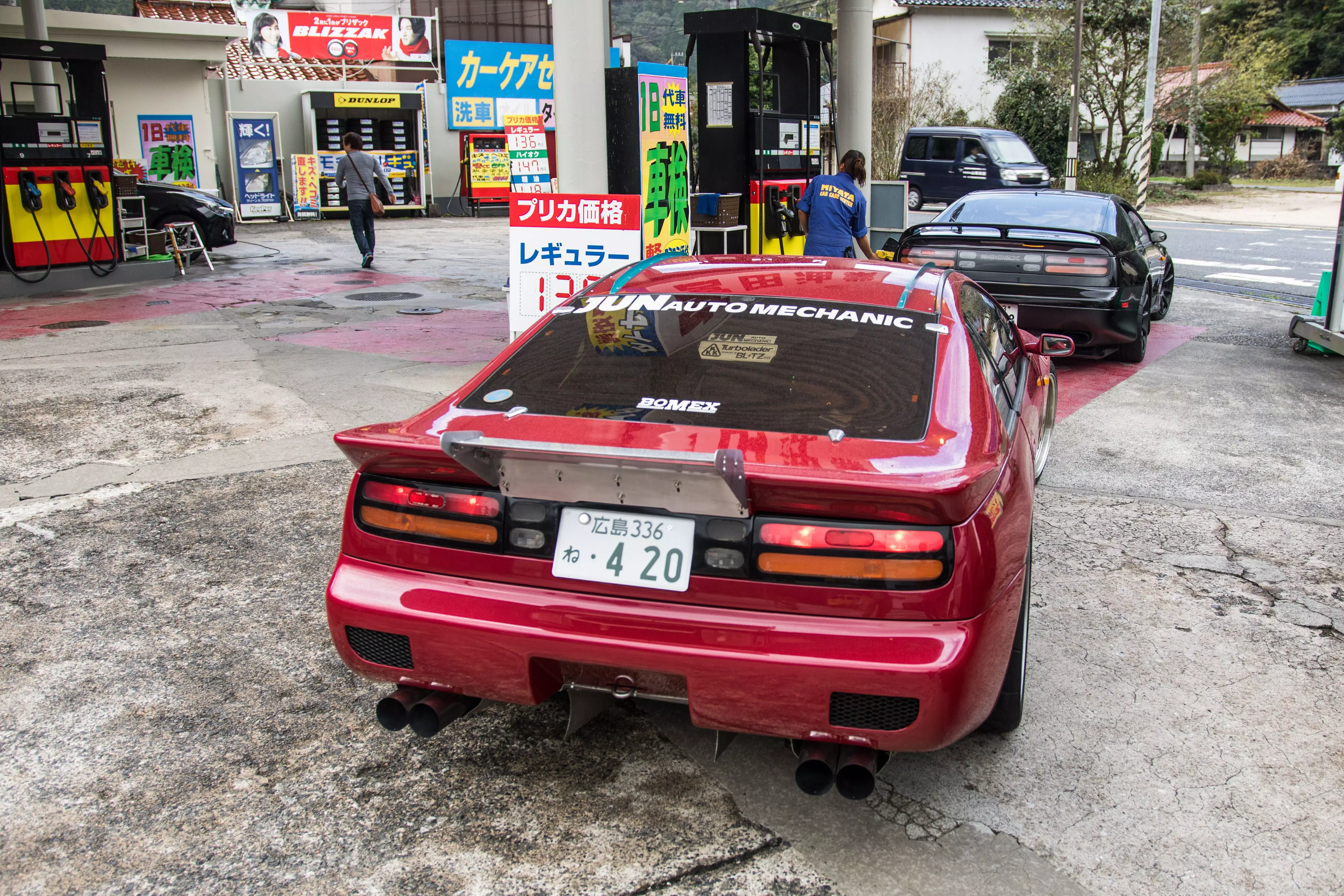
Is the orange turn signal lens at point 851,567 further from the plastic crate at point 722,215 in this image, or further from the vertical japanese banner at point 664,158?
the plastic crate at point 722,215

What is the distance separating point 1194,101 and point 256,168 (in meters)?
28.3

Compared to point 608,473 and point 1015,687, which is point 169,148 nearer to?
point 608,473

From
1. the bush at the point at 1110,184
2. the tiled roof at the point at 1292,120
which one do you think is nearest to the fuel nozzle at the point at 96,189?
the bush at the point at 1110,184

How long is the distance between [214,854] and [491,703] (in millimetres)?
1012

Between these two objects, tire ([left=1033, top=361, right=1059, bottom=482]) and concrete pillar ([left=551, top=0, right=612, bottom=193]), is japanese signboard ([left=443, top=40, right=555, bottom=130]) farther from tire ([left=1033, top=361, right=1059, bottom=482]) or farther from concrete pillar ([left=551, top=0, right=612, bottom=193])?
tire ([left=1033, top=361, right=1059, bottom=482])

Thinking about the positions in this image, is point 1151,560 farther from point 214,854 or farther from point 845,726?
point 214,854

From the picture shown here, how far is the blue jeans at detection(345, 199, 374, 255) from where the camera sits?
49.7ft

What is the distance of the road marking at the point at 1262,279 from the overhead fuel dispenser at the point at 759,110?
25.8 feet

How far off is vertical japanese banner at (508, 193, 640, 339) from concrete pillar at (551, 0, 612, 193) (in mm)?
306

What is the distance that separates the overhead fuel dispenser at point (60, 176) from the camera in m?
12.6

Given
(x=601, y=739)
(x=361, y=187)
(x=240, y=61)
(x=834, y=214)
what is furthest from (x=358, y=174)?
(x=240, y=61)

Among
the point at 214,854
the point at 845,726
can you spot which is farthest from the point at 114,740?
the point at 845,726

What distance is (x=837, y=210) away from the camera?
9156 mm

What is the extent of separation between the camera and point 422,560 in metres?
2.97
